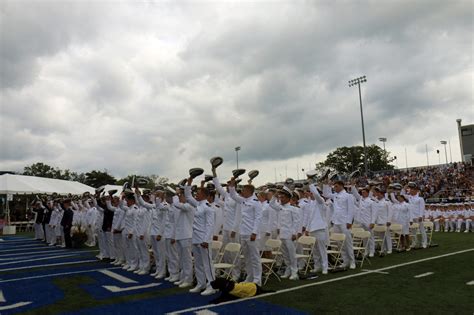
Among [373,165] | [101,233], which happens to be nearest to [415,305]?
[101,233]

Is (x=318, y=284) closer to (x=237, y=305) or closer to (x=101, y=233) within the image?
(x=237, y=305)

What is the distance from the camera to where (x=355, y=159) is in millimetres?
67938

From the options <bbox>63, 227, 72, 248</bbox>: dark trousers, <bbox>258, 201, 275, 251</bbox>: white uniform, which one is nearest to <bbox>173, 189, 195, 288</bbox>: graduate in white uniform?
<bbox>258, 201, 275, 251</bbox>: white uniform

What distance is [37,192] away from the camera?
2381 centimetres

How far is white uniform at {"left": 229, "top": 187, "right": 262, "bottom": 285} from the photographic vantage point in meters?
7.61

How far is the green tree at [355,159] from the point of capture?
6775 cm

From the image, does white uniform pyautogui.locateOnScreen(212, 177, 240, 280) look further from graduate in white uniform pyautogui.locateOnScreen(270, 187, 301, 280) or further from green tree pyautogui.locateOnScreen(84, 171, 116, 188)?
green tree pyautogui.locateOnScreen(84, 171, 116, 188)

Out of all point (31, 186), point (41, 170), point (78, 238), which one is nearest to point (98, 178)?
point (41, 170)

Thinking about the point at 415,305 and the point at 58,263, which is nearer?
the point at 415,305

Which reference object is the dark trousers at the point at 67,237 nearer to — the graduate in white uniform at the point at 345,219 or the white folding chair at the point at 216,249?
the white folding chair at the point at 216,249

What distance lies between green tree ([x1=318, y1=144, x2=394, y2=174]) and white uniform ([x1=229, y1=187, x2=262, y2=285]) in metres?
61.3

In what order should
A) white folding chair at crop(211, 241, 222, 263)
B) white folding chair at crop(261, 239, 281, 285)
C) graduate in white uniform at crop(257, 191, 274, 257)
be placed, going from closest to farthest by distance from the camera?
white folding chair at crop(261, 239, 281, 285)
white folding chair at crop(211, 241, 222, 263)
graduate in white uniform at crop(257, 191, 274, 257)

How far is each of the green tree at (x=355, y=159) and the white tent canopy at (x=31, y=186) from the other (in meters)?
49.7

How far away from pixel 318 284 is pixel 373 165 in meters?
66.0
